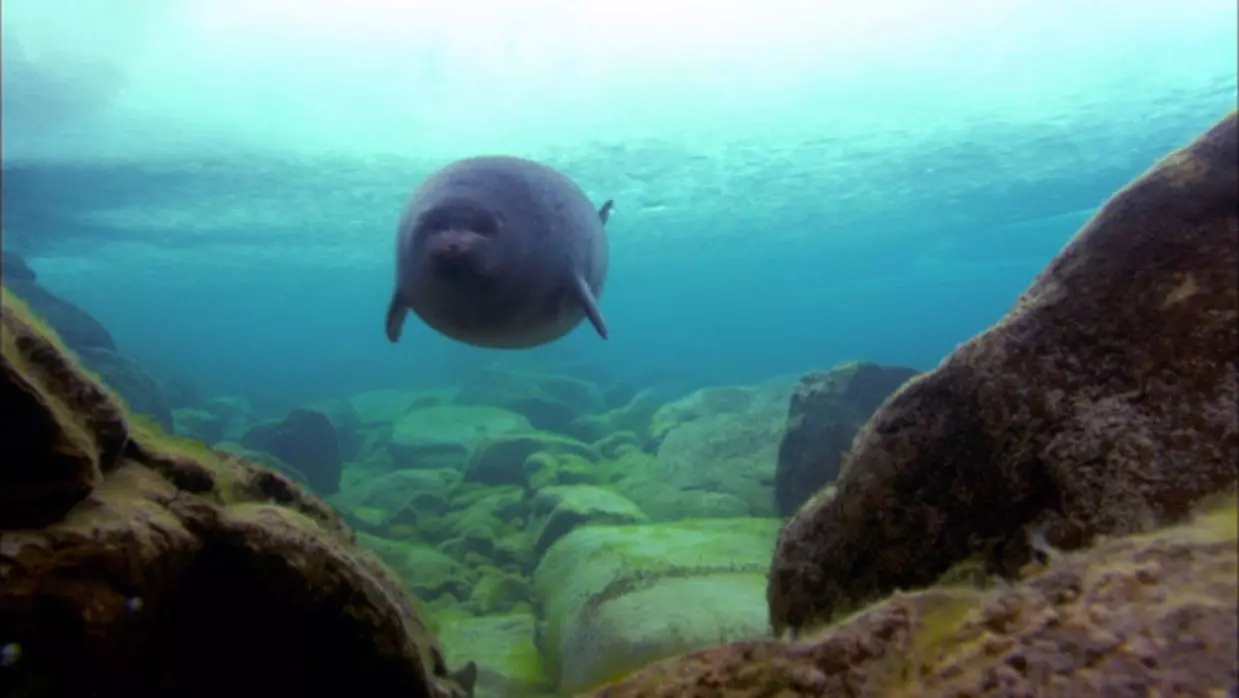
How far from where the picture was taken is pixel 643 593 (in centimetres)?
568

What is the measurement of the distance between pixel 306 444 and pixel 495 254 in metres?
14.9

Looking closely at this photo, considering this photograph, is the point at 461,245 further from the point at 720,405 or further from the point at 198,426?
the point at 198,426

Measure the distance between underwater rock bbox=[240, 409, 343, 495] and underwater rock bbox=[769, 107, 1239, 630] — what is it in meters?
15.3

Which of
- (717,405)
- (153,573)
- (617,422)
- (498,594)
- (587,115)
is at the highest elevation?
(587,115)

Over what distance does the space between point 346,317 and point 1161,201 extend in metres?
99.0


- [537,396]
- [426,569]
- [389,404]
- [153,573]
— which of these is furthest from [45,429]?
[389,404]

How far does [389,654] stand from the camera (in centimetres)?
262

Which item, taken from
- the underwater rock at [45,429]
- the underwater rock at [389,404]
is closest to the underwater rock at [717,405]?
the underwater rock at [389,404]

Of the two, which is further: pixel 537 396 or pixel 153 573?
pixel 537 396

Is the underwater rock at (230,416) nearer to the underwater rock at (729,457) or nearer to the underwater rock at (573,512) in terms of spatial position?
the underwater rock at (729,457)

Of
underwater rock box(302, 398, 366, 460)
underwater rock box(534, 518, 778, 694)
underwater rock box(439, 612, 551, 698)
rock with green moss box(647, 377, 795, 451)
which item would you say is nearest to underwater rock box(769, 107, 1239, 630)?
underwater rock box(534, 518, 778, 694)

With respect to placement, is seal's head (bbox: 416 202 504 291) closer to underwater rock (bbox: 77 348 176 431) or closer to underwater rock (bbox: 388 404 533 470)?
underwater rock (bbox: 388 404 533 470)

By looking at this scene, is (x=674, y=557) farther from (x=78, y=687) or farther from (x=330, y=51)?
(x=330, y=51)

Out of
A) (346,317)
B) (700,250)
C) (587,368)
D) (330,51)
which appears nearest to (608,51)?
(330,51)
